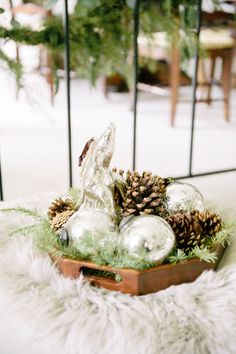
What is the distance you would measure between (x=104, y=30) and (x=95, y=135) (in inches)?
51.4

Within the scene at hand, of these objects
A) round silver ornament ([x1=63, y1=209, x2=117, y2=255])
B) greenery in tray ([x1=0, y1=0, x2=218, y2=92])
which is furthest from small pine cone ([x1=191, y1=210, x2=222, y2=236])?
greenery in tray ([x1=0, y1=0, x2=218, y2=92])

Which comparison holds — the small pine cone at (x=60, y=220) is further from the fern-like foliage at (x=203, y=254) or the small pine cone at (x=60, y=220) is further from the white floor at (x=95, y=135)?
the white floor at (x=95, y=135)

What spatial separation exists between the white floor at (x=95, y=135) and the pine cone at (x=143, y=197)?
0.65 meters

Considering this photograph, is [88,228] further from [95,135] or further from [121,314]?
[95,135]

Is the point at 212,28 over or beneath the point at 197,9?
beneath

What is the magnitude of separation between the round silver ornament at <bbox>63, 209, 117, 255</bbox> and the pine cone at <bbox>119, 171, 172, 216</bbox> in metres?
0.05

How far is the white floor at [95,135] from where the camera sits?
1929 mm

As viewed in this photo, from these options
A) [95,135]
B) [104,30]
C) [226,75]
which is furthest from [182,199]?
[226,75]

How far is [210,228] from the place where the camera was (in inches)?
26.8

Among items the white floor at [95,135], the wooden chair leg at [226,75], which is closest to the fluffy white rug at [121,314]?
the white floor at [95,135]

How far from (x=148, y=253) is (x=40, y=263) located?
0.50 feet

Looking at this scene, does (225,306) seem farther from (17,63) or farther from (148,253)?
(17,63)

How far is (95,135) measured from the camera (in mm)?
2619

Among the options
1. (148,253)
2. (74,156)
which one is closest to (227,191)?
(148,253)
